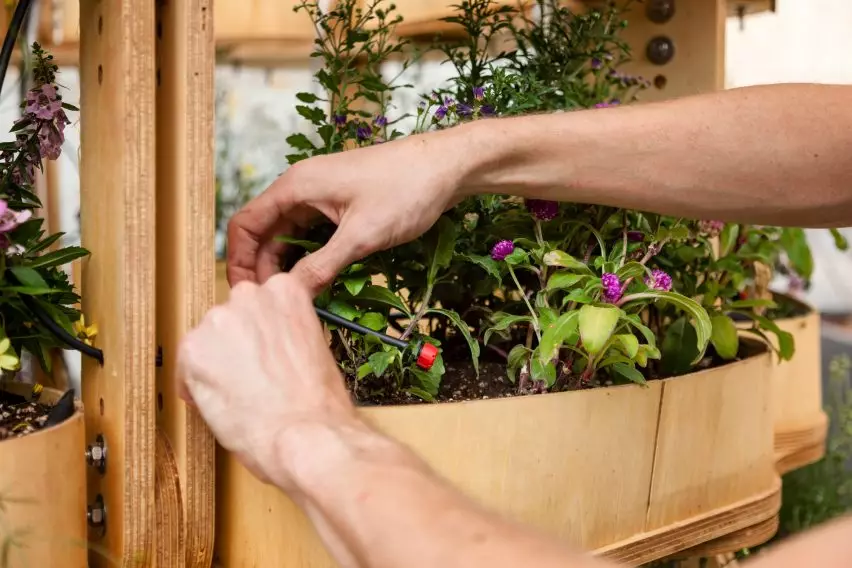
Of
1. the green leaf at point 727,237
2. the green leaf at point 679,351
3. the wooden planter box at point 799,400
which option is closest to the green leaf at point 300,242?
the green leaf at point 679,351

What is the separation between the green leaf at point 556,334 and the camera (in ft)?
2.28

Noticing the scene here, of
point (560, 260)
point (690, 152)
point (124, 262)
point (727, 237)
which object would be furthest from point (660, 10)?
point (124, 262)

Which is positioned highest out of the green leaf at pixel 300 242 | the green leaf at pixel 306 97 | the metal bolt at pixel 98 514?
the green leaf at pixel 306 97

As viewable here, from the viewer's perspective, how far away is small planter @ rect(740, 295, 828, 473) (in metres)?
1.29

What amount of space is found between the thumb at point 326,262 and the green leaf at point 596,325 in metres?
0.19

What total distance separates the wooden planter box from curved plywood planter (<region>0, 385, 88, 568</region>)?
101cm

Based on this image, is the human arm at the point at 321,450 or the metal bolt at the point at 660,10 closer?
the human arm at the point at 321,450

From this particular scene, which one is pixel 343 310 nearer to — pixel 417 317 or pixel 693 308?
pixel 417 317

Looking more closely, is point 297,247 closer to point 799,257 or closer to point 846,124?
point 846,124

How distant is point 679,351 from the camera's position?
88 centimetres

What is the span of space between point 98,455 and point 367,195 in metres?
0.30

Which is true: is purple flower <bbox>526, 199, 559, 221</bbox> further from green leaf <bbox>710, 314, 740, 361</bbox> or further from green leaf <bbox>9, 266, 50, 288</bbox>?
green leaf <bbox>9, 266, 50, 288</bbox>

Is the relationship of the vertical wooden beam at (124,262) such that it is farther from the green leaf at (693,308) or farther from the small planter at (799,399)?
the small planter at (799,399)

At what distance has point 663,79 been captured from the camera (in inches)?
46.4
